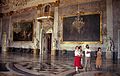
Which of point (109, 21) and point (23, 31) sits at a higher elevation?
point (109, 21)

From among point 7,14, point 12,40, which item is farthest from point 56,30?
point 7,14

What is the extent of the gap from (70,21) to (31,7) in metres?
8.28

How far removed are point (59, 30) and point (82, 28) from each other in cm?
361

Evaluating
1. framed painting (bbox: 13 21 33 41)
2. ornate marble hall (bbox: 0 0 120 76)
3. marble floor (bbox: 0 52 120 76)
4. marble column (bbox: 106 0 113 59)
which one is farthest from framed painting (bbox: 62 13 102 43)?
marble floor (bbox: 0 52 120 76)

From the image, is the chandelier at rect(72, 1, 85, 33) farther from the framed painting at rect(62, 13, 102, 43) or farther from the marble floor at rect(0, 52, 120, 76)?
the marble floor at rect(0, 52, 120, 76)

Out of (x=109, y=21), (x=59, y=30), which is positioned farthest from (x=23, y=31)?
(x=109, y=21)

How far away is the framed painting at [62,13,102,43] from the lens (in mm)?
21031

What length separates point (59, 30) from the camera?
24.7 m

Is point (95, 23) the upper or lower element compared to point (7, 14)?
lower

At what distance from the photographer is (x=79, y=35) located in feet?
73.5

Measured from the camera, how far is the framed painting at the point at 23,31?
2906cm

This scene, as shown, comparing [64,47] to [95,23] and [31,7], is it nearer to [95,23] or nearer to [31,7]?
[95,23]

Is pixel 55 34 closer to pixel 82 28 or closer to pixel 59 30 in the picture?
pixel 59 30

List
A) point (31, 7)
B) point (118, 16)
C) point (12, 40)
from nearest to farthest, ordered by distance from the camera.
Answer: point (118, 16)
point (31, 7)
point (12, 40)
